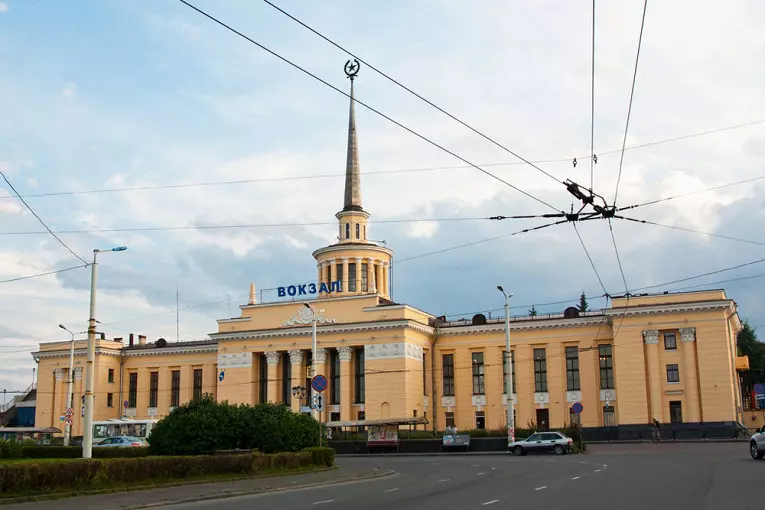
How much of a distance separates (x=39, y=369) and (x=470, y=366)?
145ft

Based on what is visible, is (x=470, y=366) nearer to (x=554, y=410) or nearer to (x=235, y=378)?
(x=554, y=410)

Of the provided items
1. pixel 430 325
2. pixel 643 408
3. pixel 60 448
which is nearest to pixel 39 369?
pixel 430 325

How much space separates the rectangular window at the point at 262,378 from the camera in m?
72.7

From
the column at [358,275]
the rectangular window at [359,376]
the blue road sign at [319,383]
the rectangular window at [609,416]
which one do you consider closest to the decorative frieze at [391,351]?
the rectangular window at [359,376]

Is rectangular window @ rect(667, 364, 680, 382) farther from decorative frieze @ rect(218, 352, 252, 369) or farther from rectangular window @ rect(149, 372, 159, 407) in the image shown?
rectangular window @ rect(149, 372, 159, 407)

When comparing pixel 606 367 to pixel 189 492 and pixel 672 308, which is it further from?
pixel 189 492

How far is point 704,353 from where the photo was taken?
60625mm

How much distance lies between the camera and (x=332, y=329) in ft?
229

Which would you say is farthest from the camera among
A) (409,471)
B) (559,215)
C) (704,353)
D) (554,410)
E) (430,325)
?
(430,325)

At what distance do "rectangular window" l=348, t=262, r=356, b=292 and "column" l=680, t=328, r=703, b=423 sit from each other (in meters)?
27.5

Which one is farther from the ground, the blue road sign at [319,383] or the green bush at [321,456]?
the blue road sign at [319,383]

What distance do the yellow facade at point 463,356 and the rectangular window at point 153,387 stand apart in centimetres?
582

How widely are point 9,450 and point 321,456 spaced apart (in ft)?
46.5

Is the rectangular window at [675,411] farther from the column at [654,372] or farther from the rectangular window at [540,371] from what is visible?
the rectangular window at [540,371]
